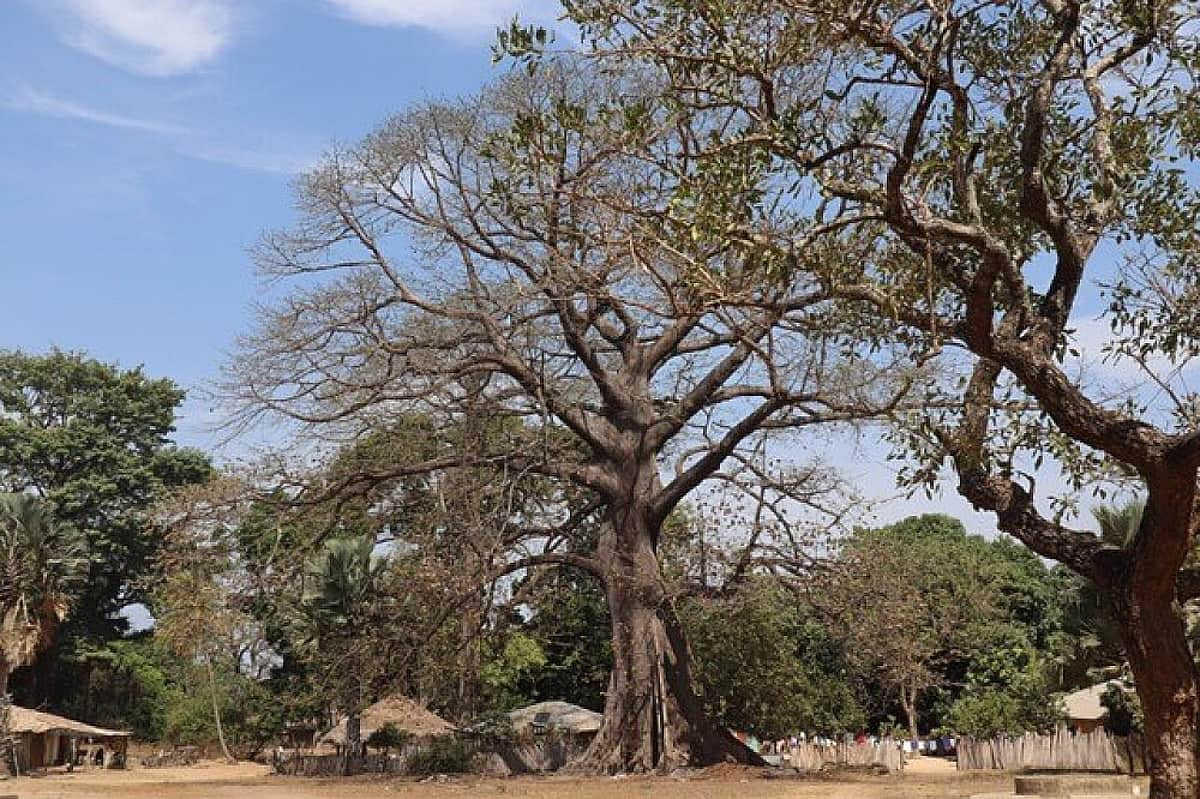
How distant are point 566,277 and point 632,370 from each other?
17.8 feet

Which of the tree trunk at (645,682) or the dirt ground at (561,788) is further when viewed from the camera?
the tree trunk at (645,682)

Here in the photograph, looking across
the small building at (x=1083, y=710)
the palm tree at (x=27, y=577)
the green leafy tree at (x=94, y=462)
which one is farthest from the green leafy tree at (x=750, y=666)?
the green leafy tree at (x=94, y=462)

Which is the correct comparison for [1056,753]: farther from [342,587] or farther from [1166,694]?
[1166,694]

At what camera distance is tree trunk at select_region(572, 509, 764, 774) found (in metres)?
21.3

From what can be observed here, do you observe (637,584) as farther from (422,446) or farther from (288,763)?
(288,763)

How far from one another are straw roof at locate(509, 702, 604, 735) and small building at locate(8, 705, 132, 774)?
11.3m

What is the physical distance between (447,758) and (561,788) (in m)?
5.98

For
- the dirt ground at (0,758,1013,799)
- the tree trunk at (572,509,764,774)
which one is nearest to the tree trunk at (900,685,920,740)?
the dirt ground at (0,758,1013,799)

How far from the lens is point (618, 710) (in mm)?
21688

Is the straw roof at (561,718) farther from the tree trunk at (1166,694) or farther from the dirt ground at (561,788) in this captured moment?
the tree trunk at (1166,694)

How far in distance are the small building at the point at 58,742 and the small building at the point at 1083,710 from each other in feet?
78.7

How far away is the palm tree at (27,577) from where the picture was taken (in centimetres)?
3059

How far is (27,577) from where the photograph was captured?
31.0 meters

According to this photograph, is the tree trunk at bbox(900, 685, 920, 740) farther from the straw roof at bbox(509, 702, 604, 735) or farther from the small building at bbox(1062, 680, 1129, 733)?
the straw roof at bbox(509, 702, 604, 735)
